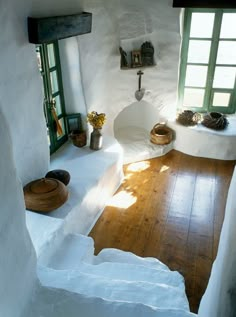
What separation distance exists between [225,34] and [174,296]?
148 inches

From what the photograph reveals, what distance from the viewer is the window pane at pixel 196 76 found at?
473cm

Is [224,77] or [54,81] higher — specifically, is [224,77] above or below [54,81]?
below

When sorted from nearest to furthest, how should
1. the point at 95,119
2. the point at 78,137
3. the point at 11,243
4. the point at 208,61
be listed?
1. the point at 11,243
2. the point at 95,119
3. the point at 78,137
4. the point at 208,61

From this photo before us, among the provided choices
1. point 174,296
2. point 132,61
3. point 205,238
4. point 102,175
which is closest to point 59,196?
point 102,175

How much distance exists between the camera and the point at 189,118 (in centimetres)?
474

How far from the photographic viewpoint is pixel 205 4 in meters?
4.02

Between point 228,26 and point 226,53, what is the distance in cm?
36

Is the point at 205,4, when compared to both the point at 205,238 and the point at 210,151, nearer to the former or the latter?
the point at 210,151

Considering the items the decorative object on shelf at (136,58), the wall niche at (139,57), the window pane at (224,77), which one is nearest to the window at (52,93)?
the wall niche at (139,57)

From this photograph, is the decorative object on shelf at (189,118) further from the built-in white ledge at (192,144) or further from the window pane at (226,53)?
the window pane at (226,53)

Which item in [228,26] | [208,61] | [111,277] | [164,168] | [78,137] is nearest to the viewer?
[111,277]

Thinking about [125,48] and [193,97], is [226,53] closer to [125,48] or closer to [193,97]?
[193,97]

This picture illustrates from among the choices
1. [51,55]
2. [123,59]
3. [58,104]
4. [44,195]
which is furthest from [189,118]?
[44,195]

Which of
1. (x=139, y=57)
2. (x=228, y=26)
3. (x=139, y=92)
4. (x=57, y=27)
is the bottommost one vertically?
(x=139, y=92)
